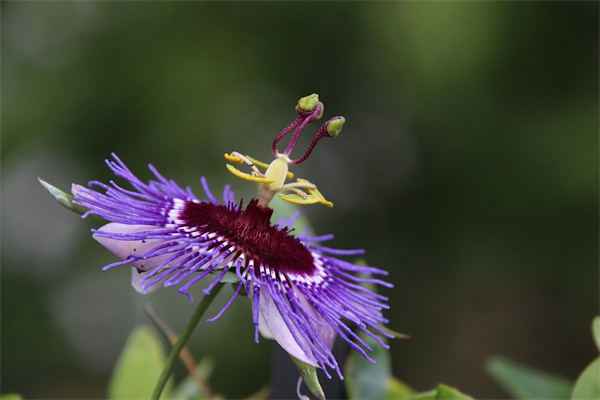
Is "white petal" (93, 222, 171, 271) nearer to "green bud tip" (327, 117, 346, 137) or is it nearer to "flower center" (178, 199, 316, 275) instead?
"flower center" (178, 199, 316, 275)

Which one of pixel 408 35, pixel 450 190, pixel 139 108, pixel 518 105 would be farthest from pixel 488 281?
pixel 139 108

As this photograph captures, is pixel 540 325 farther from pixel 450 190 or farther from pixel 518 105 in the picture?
pixel 518 105

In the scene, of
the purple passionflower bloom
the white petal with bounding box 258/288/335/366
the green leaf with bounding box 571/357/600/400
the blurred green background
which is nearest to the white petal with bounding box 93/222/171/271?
the purple passionflower bloom

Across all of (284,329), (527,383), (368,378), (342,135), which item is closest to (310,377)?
(284,329)

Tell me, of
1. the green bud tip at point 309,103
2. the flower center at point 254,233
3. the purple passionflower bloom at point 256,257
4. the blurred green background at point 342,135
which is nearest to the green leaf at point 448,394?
the purple passionflower bloom at point 256,257

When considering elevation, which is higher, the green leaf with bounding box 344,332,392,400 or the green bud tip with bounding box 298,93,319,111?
the green bud tip with bounding box 298,93,319,111

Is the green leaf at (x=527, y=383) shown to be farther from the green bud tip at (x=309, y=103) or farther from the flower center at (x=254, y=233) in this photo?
the green bud tip at (x=309, y=103)
